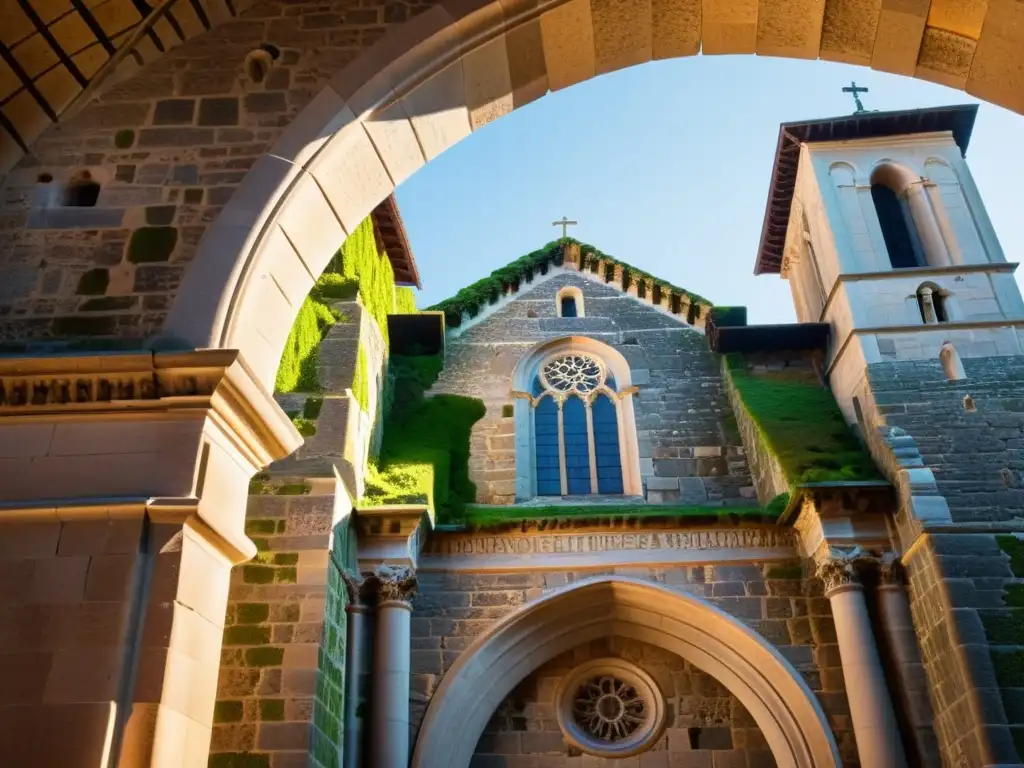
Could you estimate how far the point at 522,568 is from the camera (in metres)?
11.3

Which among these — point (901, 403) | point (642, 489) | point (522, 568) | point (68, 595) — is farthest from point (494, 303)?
point (68, 595)

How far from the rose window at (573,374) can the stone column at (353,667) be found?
5.49 meters

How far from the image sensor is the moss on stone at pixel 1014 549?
9.73 meters

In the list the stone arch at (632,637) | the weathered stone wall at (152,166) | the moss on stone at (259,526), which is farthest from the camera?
the stone arch at (632,637)

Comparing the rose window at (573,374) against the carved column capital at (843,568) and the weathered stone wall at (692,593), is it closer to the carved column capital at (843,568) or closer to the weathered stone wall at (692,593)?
the weathered stone wall at (692,593)

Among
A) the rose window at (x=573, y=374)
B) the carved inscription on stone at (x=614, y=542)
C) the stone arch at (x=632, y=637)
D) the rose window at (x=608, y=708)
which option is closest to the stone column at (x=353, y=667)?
the stone arch at (x=632, y=637)

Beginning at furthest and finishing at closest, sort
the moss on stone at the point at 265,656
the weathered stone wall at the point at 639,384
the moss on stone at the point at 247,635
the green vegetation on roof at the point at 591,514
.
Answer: the weathered stone wall at the point at 639,384, the green vegetation on roof at the point at 591,514, the moss on stone at the point at 247,635, the moss on stone at the point at 265,656

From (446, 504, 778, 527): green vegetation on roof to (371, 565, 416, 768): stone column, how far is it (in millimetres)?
1531

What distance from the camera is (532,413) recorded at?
46.3 ft

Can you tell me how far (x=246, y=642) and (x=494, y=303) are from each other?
835 cm

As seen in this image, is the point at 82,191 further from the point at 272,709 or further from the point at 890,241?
the point at 890,241

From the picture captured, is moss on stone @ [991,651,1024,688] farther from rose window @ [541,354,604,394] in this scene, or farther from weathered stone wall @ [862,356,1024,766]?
rose window @ [541,354,604,394]

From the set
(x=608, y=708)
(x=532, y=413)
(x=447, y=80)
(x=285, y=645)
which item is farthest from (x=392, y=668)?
(x=447, y=80)

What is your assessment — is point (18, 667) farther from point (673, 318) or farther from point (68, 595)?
point (673, 318)
